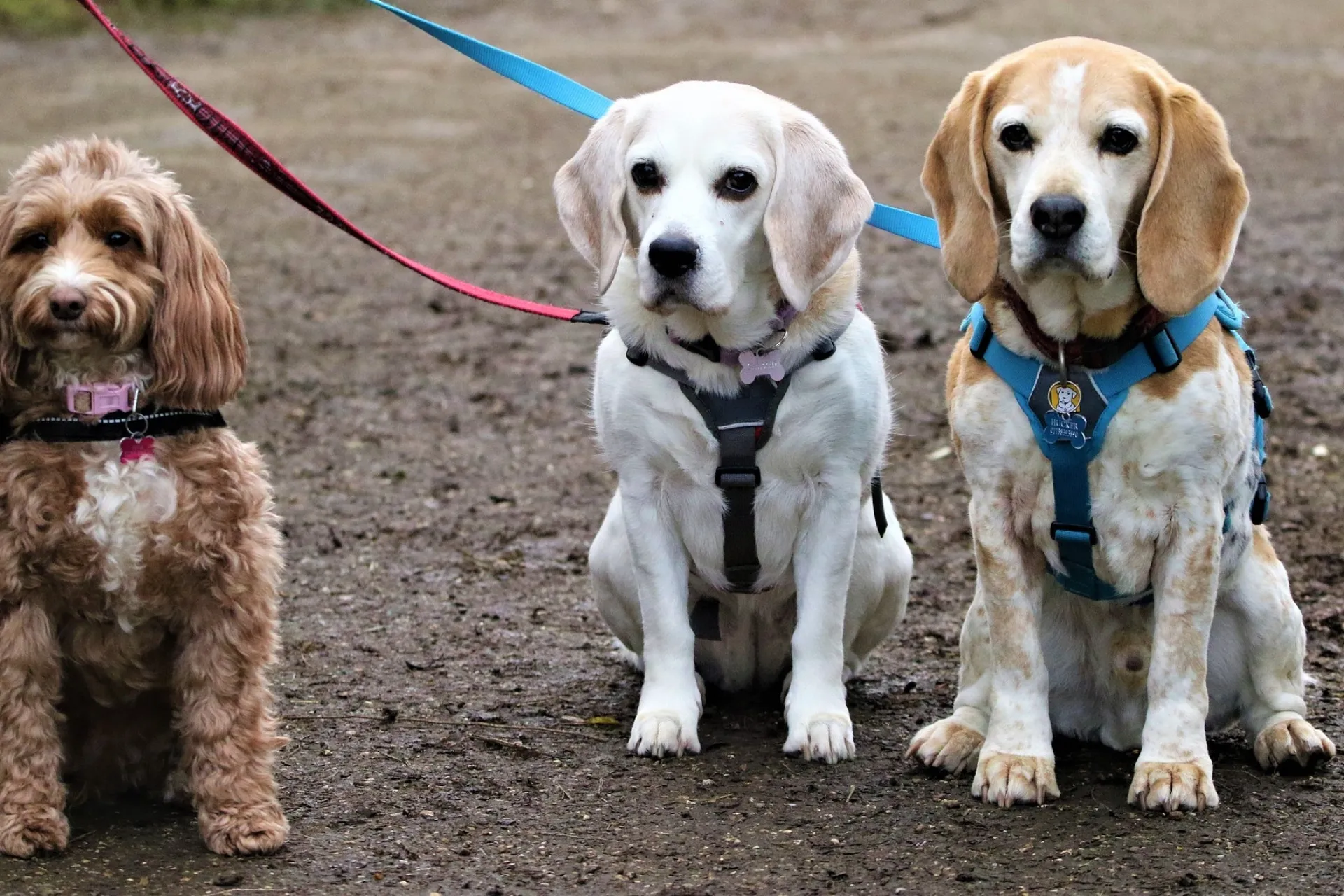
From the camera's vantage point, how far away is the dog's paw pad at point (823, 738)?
4.29 meters

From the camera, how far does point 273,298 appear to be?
9.59 meters

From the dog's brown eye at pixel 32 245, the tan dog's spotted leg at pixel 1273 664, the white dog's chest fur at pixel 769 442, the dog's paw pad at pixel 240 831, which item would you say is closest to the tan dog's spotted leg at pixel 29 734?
the dog's paw pad at pixel 240 831

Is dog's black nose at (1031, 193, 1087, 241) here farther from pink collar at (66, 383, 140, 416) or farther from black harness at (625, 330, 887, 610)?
pink collar at (66, 383, 140, 416)

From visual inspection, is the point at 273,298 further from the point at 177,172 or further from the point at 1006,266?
the point at 1006,266

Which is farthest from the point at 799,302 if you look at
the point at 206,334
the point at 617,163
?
the point at 206,334

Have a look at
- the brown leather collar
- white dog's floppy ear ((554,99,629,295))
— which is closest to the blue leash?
white dog's floppy ear ((554,99,629,295))

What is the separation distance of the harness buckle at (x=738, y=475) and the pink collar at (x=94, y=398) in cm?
143

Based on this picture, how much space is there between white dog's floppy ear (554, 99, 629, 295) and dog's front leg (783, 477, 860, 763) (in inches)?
31.2

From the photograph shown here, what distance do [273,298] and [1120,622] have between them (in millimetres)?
6478

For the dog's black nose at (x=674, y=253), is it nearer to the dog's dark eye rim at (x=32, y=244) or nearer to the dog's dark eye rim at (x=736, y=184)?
the dog's dark eye rim at (x=736, y=184)

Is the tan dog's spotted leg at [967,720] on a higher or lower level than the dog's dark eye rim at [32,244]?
lower

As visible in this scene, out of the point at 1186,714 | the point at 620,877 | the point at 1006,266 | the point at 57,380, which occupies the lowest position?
the point at 620,877

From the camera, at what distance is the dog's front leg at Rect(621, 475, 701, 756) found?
434cm

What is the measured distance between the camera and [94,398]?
3570mm
